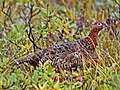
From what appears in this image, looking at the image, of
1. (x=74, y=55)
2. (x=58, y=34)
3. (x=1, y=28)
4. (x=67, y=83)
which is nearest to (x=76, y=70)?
(x=74, y=55)

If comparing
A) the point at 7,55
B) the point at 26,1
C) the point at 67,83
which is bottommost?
the point at 67,83

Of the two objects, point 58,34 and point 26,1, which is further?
point 26,1

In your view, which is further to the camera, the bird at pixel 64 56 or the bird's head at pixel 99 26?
the bird's head at pixel 99 26

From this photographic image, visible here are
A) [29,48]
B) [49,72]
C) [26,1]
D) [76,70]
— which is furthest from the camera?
[26,1]

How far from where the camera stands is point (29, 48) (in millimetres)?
6203

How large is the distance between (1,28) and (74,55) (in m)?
1.51

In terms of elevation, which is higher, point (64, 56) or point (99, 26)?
point (99, 26)

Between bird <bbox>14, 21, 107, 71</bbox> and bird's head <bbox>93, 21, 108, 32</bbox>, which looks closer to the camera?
bird <bbox>14, 21, 107, 71</bbox>

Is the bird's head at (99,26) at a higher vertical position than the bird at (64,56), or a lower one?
higher

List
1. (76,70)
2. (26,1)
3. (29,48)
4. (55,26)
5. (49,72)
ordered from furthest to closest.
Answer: (26,1), (55,26), (29,48), (76,70), (49,72)

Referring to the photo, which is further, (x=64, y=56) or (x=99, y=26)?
(x=99, y=26)

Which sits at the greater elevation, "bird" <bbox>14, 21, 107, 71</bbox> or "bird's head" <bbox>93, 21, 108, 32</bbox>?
"bird's head" <bbox>93, 21, 108, 32</bbox>

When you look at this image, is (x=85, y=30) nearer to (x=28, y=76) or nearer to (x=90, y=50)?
(x=90, y=50)

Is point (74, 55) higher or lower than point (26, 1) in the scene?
lower
